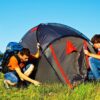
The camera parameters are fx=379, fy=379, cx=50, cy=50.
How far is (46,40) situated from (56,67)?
1071 mm

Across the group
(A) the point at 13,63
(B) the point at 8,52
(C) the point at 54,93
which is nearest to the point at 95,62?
(C) the point at 54,93

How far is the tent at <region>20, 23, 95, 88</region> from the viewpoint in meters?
12.4


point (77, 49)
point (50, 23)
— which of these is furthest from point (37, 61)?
point (50, 23)

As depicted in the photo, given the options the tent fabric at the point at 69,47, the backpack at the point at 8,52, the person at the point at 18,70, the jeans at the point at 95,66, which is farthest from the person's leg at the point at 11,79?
the jeans at the point at 95,66

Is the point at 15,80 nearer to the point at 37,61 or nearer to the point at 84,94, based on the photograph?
the point at 37,61

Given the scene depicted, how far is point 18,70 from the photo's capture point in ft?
37.7

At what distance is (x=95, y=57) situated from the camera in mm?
11914

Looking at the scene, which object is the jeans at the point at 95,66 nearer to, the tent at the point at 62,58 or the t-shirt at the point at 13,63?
the tent at the point at 62,58

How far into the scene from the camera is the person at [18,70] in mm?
11469

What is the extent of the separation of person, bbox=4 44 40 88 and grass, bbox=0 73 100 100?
0.96 feet

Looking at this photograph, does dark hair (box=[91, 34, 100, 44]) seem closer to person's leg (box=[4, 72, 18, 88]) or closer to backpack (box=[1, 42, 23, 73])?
backpack (box=[1, 42, 23, 73])

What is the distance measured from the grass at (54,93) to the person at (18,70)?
29cm

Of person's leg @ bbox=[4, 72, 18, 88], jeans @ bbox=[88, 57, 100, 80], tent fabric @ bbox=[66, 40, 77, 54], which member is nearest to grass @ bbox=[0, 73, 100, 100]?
person's leg @ bbox=[4, 72, 18, 88]

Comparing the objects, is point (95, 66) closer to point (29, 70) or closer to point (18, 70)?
point (29, 70)
